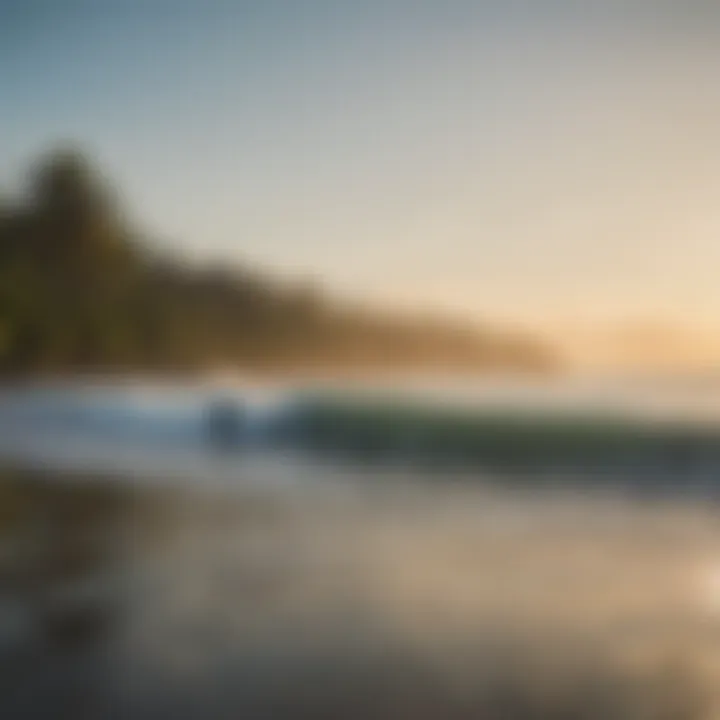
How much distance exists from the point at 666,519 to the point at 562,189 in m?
0.53

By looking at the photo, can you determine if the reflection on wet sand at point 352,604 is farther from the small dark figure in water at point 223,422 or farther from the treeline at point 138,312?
the treeline at point 138,312

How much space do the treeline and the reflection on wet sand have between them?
0.71 feet

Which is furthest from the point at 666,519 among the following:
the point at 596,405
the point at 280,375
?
the point at 280,375

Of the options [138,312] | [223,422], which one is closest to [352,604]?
[223,422]

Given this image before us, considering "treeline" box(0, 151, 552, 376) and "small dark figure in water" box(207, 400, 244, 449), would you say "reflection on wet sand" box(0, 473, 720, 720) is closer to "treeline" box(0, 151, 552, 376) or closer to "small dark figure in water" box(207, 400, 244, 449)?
"small dark figure in water" box(207, 400, 244, 449)

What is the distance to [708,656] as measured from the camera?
3.35 ft

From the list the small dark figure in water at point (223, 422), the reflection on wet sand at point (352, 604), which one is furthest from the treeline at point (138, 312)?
the reflection on wet sand at point (352, 604)

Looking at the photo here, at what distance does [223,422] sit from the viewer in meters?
1.34

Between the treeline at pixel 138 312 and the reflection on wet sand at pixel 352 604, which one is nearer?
the reflection on wet sand at pixel 352 604

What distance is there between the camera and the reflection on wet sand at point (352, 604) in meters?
0.96

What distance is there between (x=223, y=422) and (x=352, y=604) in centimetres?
40

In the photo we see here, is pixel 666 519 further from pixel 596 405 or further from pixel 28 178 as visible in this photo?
pixel 28 178

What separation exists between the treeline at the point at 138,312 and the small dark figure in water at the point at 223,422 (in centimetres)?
7

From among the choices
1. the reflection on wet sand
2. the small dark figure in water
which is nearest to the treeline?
the small dark figure in water
